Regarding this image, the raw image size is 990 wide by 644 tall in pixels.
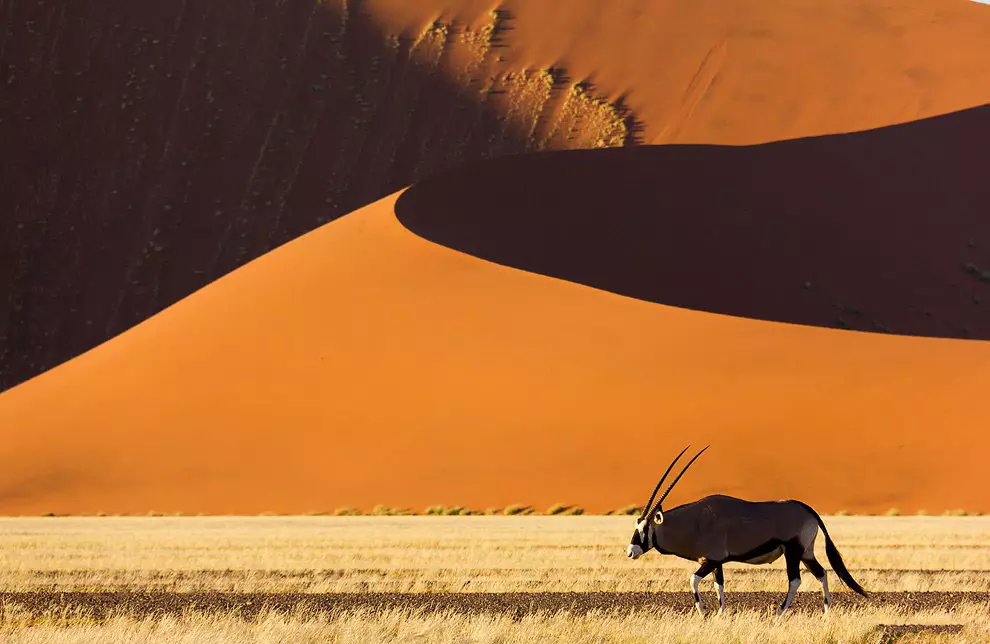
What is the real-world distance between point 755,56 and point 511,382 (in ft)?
128

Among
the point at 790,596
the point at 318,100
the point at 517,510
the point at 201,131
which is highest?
the point at 318,100

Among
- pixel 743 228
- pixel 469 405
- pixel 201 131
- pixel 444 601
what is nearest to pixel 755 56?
pixel 201 131

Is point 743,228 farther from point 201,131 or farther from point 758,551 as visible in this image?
point 201,131

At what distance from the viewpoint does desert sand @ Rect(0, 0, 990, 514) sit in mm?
27297

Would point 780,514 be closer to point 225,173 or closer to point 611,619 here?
point 611,619

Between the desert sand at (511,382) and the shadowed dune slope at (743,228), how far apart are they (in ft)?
0.39

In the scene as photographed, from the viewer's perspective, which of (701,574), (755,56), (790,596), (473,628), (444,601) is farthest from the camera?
(755,56)

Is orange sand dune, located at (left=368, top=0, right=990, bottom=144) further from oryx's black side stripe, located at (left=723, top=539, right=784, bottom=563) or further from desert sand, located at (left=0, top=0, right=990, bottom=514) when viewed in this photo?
oryx's black side stripe, located at (left=723, top=539, right=784, bottom=563)

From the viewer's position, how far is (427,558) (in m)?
16.2

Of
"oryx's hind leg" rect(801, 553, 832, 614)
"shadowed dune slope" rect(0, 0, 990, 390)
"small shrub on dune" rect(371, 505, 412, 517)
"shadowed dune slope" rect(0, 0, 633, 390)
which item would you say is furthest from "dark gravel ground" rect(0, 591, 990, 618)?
"shadowed dune slope" rect(0, 0, 633, 390)

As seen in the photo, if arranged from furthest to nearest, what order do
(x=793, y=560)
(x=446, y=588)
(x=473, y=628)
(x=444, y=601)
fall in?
(x=446, y=588), (x=444, y=601), (x=793, y=560), (x=473, y=628)

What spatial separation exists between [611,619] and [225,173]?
178ft

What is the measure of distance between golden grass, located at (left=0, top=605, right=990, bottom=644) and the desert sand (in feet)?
52.6

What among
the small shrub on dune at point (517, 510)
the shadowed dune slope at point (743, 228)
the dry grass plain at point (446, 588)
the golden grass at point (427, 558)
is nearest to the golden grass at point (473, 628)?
the dry grass plain at point (446, 588)
